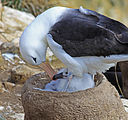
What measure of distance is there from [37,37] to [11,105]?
5.27 feet

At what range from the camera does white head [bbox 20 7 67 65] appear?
2.71 metres

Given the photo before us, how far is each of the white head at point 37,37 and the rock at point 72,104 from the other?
33 cm

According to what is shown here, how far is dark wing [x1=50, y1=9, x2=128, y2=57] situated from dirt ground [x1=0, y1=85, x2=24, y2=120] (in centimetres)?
147

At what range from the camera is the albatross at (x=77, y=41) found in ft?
8.55

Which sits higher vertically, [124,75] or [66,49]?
[66,49]

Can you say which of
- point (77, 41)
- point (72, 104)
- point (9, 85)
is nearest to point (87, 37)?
point (77, 41)

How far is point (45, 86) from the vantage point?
3041 millimetres

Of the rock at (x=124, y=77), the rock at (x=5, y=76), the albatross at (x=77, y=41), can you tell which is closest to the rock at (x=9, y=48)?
the rock at (x=5, y=76)

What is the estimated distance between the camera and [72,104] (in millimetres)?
2578

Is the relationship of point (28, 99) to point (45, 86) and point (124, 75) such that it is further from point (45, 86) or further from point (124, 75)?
point (124, 75)

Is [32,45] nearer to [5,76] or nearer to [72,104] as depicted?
[72,104]

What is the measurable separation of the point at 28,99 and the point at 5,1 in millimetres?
5177

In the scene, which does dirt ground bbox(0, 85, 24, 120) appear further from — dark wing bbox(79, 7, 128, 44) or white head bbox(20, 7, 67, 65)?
dark wing bbox(79, 7, 128, 44)

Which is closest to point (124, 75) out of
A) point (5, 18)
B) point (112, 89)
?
point (112, 89)
